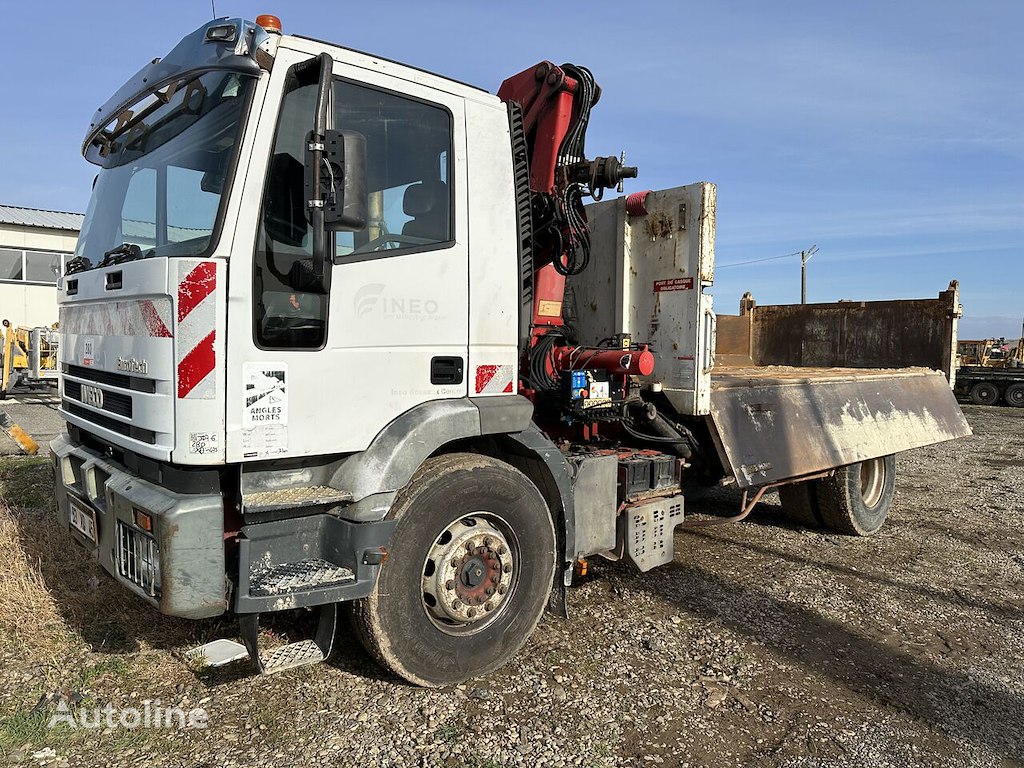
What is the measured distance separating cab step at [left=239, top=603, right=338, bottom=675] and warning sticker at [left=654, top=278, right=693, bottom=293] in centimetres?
282

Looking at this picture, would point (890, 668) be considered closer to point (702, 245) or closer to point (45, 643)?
point (702, 245)

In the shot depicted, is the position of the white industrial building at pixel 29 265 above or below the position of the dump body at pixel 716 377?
above

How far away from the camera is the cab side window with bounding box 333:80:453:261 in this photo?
3.12m

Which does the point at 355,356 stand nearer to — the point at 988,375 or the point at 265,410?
the point at 265,410

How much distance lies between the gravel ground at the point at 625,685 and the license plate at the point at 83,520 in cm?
64

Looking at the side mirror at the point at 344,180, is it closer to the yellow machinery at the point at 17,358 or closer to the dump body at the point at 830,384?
the dump body at the point at 830,384

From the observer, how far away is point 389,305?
10.5ft

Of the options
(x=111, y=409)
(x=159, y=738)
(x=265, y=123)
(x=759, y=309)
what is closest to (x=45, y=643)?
(x=159, y=738)

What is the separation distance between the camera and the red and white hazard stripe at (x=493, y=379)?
3600mm

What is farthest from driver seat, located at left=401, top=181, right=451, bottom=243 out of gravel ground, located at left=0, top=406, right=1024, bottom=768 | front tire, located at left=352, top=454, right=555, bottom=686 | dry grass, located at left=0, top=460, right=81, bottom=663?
dry grass, located at left=0, top=460, right=81, bottom=663

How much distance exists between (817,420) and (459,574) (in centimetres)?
326

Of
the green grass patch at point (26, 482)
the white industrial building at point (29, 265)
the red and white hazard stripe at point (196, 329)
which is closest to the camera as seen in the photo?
the red and white hazard stripe at point (196, 329)

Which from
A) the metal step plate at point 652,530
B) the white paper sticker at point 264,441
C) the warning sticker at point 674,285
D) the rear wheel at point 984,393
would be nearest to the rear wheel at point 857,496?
the metal step plate at point 652,530

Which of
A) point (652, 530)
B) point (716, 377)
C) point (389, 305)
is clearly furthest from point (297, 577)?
point (716, 377)
